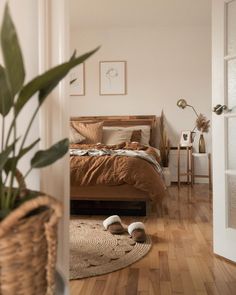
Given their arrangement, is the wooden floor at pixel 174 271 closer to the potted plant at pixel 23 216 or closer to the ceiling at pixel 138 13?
the potted plant at pixel 23 216

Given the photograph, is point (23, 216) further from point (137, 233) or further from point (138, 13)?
point (138, 13)

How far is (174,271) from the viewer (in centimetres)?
194

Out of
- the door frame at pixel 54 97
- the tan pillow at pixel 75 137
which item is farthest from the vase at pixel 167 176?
the door frame at pixel 54 97

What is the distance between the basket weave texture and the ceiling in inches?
165

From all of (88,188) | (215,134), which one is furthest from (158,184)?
(215,134)

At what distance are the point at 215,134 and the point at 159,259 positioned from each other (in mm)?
945

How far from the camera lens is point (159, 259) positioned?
6.99ft

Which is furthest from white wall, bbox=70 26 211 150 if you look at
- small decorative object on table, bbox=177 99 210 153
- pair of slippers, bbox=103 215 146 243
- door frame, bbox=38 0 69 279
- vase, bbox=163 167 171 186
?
door frame, bbox=38 0 69 279

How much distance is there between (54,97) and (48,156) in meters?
0.46

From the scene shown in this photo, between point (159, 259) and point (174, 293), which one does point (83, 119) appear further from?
point (174, 293)

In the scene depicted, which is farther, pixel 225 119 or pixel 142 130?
pixel 142 130

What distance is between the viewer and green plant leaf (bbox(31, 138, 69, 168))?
0.77 metres

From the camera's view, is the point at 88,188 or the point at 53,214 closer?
the point at 53,214

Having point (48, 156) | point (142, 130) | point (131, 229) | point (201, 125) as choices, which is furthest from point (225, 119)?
point (201, 125)
